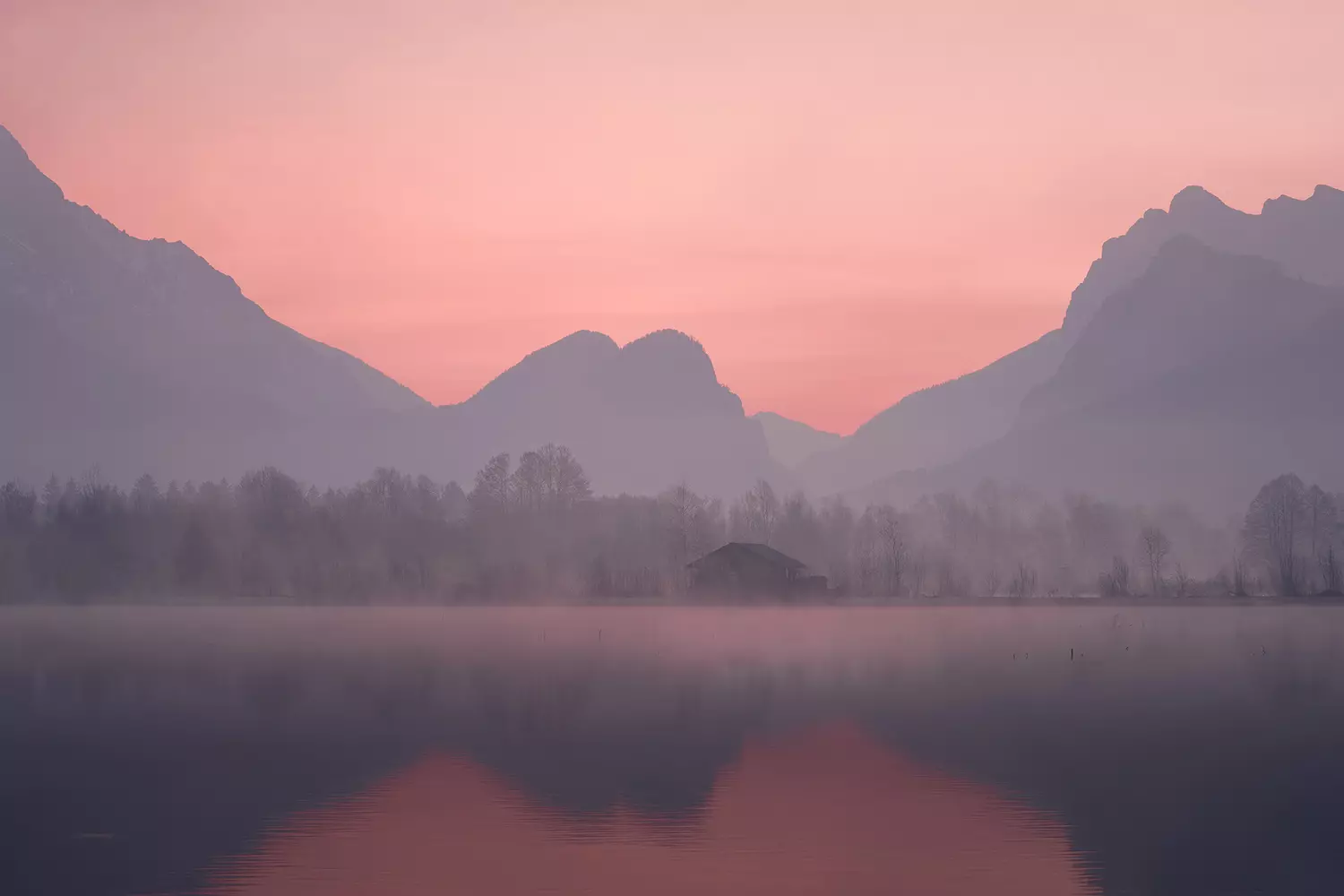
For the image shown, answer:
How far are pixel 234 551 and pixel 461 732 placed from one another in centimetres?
15034

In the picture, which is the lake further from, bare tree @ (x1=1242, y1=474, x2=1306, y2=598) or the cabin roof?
bare tree @ (x1=1242, y1=474, x2=1306, y2=598)

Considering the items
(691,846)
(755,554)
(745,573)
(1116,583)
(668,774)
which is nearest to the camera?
(691,846)

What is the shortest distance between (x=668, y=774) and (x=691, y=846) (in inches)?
356

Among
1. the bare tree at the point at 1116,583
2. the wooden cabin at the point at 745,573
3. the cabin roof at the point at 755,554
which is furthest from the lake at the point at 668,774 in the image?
the bare tree at the point at 1116,583

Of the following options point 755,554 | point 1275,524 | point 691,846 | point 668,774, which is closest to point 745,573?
point 755,554

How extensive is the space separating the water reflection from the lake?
0.34 ft

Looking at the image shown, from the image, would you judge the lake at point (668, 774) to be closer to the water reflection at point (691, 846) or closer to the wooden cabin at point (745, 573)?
the water reflection at point (691, 846)

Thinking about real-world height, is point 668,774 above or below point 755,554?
below

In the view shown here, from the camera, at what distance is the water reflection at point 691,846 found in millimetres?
26297

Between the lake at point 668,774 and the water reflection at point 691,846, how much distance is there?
0.11 meters

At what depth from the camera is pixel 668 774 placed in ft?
126

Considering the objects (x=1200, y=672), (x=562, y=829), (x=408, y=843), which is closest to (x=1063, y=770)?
(x=562, y=829)

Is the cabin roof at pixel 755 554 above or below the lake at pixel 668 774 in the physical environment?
above

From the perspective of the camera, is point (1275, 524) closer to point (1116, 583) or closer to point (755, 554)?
point (1116, 583)
